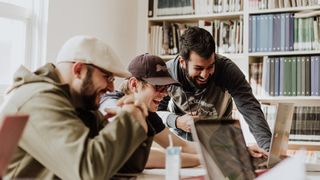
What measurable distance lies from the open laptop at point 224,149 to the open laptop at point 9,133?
1.94 ft

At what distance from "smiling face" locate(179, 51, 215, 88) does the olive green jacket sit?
1.15 meters

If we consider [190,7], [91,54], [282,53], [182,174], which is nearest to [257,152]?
[182,174]

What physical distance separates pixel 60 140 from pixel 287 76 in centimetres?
268

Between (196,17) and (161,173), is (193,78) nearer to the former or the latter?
(161,173)

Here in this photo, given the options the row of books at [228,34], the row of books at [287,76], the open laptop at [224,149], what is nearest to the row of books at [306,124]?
the row of books at [287,76]

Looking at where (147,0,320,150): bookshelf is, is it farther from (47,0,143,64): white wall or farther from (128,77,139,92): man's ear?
(128,77,139,92): man's ear

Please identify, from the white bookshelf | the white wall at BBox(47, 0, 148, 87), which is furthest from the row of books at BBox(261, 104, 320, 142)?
the white wall at BBox(47, 0, 148, 87)

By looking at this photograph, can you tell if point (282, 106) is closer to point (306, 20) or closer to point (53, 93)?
point (53, 93)

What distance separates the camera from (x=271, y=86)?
342 centimetres

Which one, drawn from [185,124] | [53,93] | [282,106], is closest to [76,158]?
[53,93]

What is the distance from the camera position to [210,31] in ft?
12.1

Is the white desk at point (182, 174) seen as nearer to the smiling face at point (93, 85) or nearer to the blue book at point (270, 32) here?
the smiling face at point (93, 85)

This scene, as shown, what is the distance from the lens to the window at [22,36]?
8.96 feet

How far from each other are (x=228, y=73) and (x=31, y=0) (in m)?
1.45
